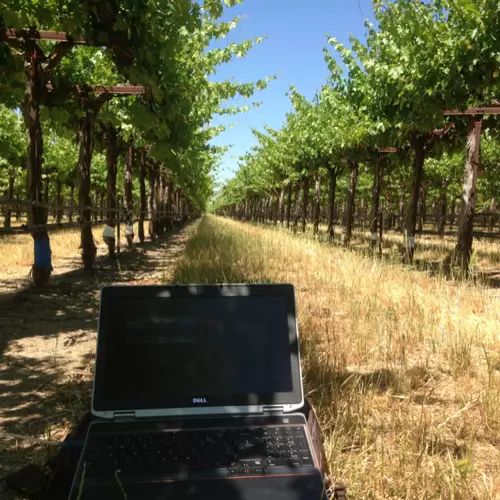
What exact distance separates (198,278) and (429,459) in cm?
468

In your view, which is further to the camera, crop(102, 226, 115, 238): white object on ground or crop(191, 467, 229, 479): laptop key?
crop(102, 226, 115, 238): white object on ground

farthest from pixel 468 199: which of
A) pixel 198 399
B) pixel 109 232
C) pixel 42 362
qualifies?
pixel 198 399

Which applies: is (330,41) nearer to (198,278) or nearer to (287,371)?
(198,278)

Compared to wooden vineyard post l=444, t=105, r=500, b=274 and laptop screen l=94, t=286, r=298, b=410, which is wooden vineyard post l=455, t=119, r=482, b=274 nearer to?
wooden vineyard post l=444, t=105, r=500, b=274

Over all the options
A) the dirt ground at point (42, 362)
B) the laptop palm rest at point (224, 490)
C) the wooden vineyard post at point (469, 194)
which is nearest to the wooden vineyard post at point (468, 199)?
the wooden vineyard post at point (469, 194)

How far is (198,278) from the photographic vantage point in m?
6.52

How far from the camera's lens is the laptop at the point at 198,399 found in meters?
1.32

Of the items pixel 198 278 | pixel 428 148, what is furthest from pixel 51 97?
pixel 428 148

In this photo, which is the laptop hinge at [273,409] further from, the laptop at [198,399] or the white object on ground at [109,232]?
the white object on ground at [109,232]

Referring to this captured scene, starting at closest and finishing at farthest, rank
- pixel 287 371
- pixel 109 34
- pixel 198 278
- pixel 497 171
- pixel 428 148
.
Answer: pixel 287 371 < pixel 109 34 < pixel 198 278 < pixel 428 148 < pixel 497 171

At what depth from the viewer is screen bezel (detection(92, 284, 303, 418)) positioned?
63.1 inches

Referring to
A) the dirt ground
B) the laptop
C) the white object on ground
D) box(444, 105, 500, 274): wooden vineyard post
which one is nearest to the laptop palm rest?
the laptop

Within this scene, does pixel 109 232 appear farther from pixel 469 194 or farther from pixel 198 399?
pixel 198 399

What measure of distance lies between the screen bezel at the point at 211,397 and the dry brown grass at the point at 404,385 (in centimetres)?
64
